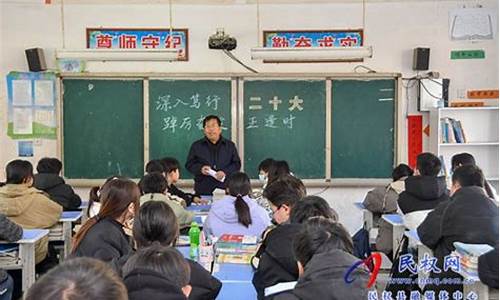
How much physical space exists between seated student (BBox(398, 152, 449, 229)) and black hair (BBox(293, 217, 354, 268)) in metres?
2.46

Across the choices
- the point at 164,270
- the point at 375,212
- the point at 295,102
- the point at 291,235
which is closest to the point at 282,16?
the point at 295,102

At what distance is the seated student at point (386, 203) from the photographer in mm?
4949

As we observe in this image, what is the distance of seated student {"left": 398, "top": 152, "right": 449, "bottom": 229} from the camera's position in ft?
14.7

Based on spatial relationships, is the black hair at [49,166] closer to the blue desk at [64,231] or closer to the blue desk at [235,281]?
the blue desk at [64,231]

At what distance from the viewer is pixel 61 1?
6297 millimetres

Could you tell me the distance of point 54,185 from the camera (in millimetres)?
5211

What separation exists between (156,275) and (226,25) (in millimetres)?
4922

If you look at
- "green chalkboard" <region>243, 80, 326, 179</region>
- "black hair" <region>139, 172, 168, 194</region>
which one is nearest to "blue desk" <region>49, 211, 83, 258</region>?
"black hair" <region>139, 172, 168, 194</region>

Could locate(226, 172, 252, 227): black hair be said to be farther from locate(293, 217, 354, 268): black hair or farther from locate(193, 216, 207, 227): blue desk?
locate(293, 217, 354, 268): black hair

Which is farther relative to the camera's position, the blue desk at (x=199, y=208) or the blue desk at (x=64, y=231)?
the blue desk at (x=199, y=208)

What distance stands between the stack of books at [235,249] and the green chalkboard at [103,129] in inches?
126

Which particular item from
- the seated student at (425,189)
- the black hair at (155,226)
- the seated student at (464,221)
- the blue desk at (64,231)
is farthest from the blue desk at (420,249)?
the blue desk at (64,231)

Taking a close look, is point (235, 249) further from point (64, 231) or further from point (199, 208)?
point (64, 231)

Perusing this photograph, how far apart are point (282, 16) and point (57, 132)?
275 cm
